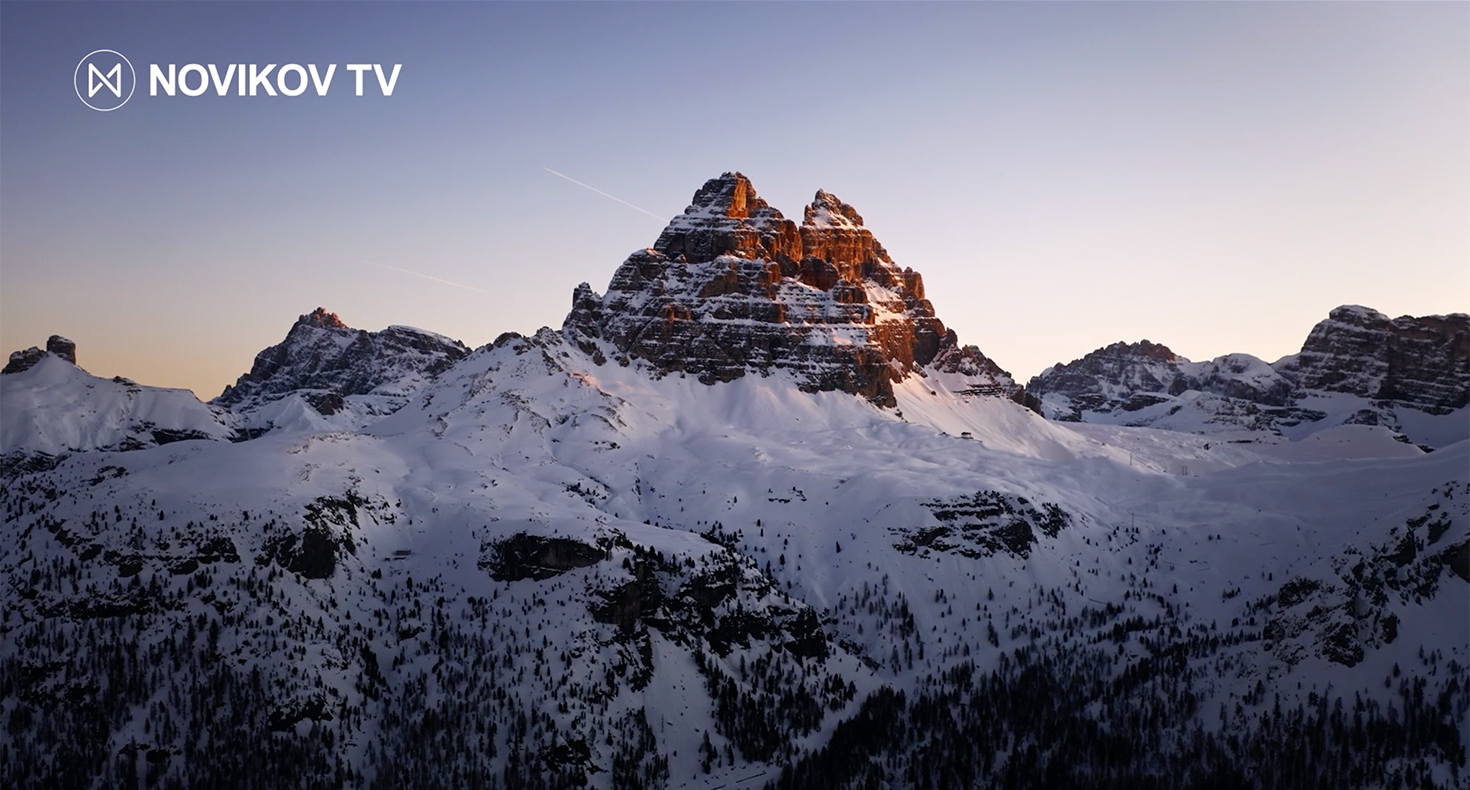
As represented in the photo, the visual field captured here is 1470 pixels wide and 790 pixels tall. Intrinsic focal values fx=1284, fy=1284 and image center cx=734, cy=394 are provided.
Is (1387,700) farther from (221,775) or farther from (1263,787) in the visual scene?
(221,775)

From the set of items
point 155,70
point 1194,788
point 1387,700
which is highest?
point 155,70

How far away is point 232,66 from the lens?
16025 cm

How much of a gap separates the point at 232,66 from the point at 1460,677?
19401 centimetres

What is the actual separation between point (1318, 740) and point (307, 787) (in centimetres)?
15562

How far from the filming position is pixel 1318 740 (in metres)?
196

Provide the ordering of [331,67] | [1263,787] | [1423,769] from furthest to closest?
[1263,787] < [1423,769] < [331,67]

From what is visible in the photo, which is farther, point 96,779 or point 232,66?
point 96,779

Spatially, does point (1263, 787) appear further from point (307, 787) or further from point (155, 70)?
point (155, 70)

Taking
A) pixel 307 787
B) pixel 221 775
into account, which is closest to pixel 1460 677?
pixel 307 787

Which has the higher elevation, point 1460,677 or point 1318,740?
point 1460,677

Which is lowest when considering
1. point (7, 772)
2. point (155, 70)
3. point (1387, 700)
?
point (7, 772)

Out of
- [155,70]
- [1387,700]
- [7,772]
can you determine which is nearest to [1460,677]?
[1387,700]

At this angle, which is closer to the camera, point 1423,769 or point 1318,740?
point 1423,769

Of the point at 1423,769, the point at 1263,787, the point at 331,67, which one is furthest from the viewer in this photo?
the point at 1263,787
